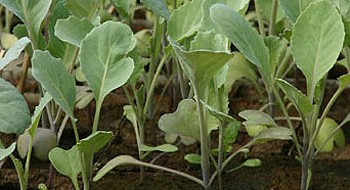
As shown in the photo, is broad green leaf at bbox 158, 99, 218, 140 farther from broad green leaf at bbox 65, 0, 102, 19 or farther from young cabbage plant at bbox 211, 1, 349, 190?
broad green leaf at bbox 65, 0, 102, 19

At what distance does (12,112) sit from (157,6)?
0.23 metres

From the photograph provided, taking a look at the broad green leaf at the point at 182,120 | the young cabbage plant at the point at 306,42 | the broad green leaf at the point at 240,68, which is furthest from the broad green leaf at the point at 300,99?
the broad green leaf at the point at 240,68

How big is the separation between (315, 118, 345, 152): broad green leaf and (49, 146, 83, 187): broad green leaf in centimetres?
37

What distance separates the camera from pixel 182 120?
2.70 ft

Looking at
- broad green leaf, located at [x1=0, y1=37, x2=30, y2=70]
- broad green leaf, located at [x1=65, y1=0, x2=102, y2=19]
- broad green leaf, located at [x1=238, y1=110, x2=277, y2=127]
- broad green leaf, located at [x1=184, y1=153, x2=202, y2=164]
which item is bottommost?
broad green leaf, located at [x1=184, y1=153, x2=202, y2=164]

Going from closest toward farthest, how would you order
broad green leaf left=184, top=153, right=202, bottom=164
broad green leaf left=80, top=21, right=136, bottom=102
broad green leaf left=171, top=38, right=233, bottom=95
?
broad green leaf left=171, top=38, right=233, bottom=95, broad green leaf left=80, top=21, right=136, bottom=102, broad green leaf left=184, top=153, right=202, bottom=164

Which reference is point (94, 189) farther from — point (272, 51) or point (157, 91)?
point (157, 91)

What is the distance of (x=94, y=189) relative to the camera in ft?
3.05

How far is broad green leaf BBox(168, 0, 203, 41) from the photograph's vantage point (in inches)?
34.0

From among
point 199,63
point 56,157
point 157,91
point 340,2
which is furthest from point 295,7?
point 157,91

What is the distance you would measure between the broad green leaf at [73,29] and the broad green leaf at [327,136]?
379 millimetres

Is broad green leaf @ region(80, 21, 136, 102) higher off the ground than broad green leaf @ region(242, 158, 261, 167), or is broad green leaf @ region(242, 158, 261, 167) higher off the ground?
broad green leaf @ region(80, 21, 136, 102)

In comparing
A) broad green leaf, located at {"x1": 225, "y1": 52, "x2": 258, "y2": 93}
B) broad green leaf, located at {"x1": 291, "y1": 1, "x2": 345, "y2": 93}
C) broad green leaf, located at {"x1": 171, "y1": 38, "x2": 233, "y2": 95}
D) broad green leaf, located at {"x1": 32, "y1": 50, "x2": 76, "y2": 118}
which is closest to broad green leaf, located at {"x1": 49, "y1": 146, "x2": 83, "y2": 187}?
broad green leaf, located at {"x1": 32, "y1": 50, "x2": 76, "y2": 118}

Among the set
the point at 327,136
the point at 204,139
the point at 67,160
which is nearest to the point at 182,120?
the point at 204,139
